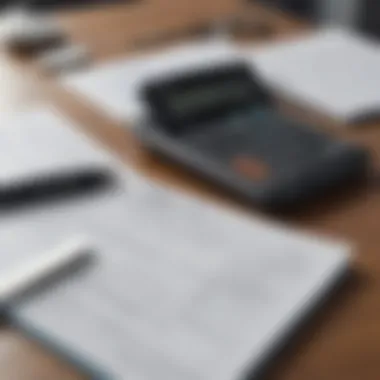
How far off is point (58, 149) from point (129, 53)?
0.34 meters

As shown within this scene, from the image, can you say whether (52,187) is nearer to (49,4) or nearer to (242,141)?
(242,141)

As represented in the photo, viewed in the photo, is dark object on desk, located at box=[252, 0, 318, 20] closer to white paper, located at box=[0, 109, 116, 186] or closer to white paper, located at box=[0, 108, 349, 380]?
white paper, located at box=[0, 109, 116, 186]

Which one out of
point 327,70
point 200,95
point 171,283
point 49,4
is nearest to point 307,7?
point 49,4

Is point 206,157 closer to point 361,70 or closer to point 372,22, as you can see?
point 361,70

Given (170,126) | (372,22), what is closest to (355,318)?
(170,126)

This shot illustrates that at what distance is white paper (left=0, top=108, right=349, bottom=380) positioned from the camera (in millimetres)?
639

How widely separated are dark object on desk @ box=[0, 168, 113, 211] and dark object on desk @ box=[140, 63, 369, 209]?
3.9 inches

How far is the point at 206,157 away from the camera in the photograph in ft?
2.93

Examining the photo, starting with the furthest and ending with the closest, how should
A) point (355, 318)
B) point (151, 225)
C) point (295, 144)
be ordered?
point (295, 144)
point (151, 225)
point (355, 318)

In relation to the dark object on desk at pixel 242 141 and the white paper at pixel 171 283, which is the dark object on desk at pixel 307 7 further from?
the white paper at pixel 171 283

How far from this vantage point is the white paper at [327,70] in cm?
109

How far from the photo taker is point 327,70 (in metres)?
1.20

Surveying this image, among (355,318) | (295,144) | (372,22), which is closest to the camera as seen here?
(355,318)

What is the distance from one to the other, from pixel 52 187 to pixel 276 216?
0.22 m
